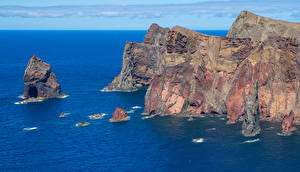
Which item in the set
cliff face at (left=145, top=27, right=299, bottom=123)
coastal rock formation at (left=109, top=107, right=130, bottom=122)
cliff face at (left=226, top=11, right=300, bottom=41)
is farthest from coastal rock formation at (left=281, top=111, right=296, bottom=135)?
coastal rock formation at (left=109, top=107, right=130, bottom=122)

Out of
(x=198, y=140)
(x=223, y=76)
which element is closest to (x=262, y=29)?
(x=223, y=76)

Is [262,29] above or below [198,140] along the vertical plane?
above

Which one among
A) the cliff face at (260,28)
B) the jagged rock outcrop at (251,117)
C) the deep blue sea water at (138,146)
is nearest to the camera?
the deep blue sea water at (138,146)

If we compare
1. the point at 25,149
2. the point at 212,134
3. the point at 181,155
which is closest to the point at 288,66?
the point at 212,134

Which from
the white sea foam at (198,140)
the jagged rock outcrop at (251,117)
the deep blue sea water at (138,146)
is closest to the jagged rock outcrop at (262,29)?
the jagged rock outcrop at (251,117)

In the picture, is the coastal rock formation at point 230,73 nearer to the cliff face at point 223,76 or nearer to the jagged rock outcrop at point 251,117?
the cliff face at point 223,76

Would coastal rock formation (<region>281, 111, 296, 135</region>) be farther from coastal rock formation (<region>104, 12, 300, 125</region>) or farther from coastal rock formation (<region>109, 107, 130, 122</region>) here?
coastal rock formation (<region>109, 107, 130, 122</region>)

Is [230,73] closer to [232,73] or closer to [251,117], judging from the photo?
[232,73]
